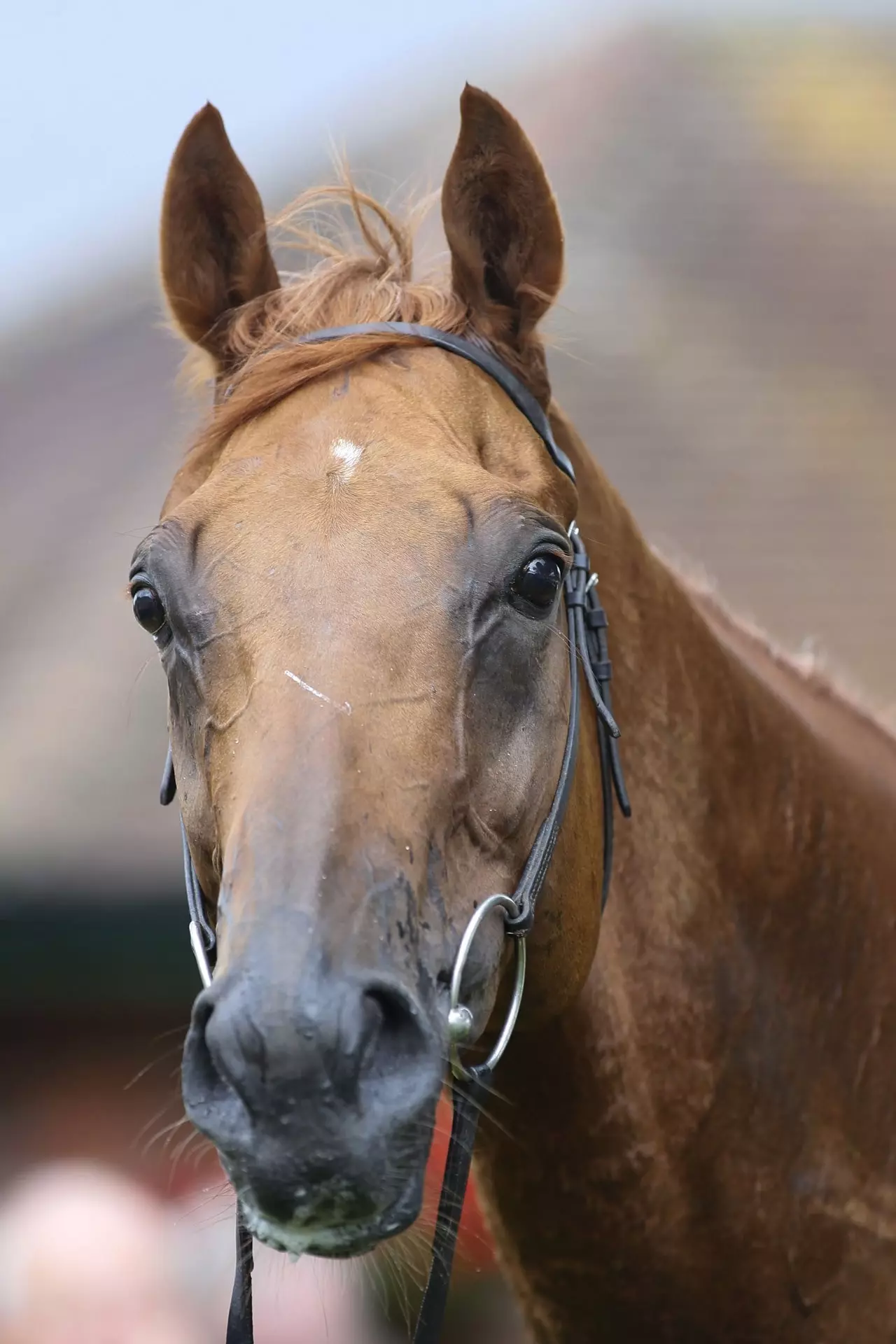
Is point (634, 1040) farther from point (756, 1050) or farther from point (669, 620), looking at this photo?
point (669, 620)

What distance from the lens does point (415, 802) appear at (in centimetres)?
177

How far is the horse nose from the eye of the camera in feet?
4.88

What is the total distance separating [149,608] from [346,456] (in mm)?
373

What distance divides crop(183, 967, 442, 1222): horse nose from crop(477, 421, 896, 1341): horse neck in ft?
2.19

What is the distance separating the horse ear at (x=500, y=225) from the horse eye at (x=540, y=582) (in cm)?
55

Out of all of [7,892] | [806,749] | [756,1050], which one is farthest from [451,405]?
[7,892]

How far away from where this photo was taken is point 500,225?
7.88ft

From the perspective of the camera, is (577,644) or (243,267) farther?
(243,267)

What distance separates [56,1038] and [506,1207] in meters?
4.42

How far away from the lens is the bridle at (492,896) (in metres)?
1.97

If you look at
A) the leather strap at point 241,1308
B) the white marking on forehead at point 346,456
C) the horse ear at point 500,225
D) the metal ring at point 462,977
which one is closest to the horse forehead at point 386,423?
the white marking on forehead at point 346,456

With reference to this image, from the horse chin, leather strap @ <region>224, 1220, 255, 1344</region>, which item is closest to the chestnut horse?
the horse chin

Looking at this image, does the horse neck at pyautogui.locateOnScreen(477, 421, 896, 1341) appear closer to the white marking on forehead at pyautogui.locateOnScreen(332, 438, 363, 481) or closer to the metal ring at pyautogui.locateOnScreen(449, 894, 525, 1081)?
the metal ring at pyautogui.locateOnScreen(449, 894, 525, 1081)

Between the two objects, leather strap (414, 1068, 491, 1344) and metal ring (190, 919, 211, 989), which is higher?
metal ring (190, 919, 211, 989)
